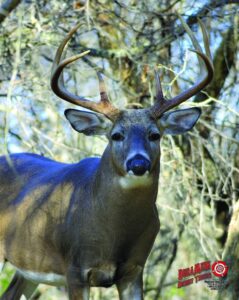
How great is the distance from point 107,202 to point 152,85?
12.9 feet

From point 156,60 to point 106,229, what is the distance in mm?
3871

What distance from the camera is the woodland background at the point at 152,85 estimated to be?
356 inches

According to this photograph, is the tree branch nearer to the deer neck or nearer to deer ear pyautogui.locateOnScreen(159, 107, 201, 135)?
the deer neck

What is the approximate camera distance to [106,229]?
601 cm

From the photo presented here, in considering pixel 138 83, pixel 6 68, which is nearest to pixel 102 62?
pixel 138 83

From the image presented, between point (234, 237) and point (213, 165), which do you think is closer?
point (234, 237)

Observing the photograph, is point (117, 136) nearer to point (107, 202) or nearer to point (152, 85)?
point (107, 202)

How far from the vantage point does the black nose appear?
5.46m

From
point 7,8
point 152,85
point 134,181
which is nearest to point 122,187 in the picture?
point 134,181

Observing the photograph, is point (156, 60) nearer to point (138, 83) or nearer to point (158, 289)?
point (138, 83)

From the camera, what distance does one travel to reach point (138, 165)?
5.45 meters

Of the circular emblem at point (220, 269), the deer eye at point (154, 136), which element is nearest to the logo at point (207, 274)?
the circular emblem at point (220, 269)

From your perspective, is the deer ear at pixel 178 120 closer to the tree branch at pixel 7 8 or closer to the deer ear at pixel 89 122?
the deer ear at pixel 89 122

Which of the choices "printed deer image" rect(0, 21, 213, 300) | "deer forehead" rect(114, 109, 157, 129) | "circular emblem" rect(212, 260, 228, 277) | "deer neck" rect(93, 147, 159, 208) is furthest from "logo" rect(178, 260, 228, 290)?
"deer forehead" rect(114, 109, 157, 129)
